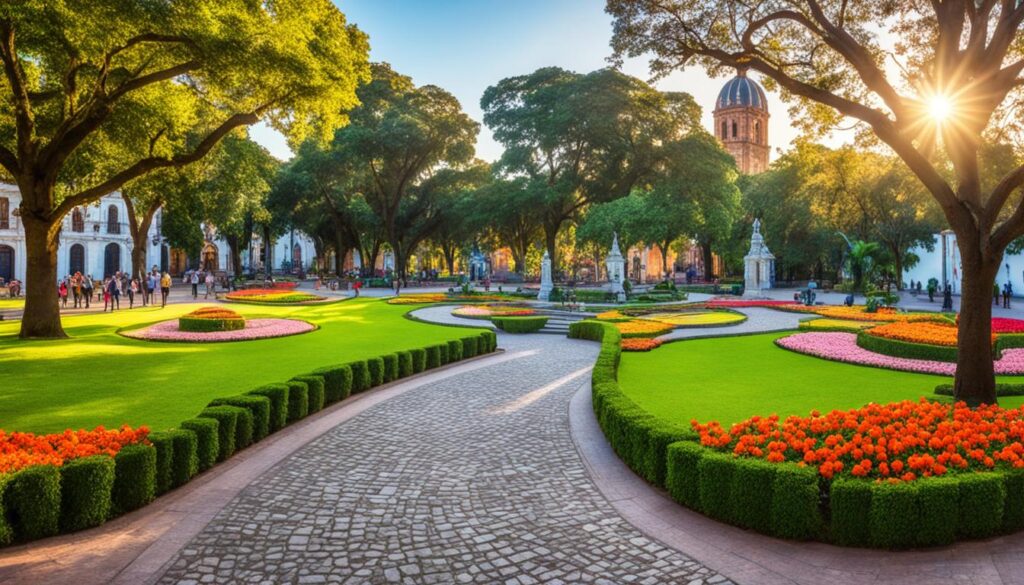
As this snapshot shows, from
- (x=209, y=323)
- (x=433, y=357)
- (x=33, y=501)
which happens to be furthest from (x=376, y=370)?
(x=209, y=323)

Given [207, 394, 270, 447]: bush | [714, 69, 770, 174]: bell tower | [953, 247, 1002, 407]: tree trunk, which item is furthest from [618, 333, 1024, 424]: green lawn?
[714, 69, 770, 174]: bell tower

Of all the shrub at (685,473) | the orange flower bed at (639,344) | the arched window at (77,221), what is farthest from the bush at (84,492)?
the arched window at (77,221)

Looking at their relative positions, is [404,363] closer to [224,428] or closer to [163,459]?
[224,428]

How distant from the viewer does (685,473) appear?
6395mm

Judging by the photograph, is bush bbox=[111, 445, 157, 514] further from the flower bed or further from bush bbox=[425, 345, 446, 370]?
the flower bed

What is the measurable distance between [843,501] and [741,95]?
328ft

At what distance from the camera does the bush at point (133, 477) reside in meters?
6.23

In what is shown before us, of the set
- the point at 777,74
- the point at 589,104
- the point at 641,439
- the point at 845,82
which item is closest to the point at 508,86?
the point at 589,104

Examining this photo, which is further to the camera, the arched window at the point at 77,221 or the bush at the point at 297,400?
the arched window at the point at 77,221

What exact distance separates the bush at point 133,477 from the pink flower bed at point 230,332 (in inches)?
488

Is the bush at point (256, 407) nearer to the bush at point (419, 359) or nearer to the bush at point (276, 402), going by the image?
the bush at point (276, 402)

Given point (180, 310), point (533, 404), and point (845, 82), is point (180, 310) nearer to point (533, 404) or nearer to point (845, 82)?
point (533, 404)

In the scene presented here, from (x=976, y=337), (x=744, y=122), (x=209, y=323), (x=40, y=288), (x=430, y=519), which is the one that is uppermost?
(x=744, y=122)

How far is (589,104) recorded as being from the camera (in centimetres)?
4097
